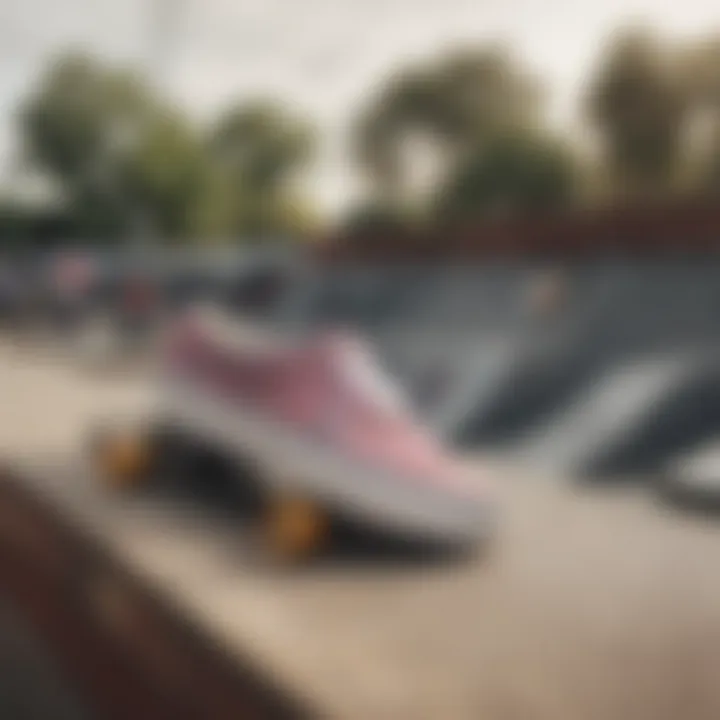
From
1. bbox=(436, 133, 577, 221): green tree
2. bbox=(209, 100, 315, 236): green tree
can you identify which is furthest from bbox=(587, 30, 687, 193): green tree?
bbox=(209, 100, 315, 236): green tree

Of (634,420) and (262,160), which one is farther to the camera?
(262,160)

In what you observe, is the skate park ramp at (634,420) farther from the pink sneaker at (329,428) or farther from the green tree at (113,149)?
the green tree at (113,149)

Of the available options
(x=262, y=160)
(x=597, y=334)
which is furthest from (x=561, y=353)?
(x=262, y=160)

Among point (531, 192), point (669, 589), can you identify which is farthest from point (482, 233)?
point (669, 589)

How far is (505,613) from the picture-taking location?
0.92 feet

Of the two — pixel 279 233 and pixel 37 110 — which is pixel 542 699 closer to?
pixel 279 233

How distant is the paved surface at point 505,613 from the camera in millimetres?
242

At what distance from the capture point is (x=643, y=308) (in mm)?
317

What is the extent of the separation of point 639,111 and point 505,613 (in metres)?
0.15

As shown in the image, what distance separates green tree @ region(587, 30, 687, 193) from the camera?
12.1 inches

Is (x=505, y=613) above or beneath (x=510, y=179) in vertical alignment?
beneath

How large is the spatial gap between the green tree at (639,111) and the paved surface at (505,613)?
0.10 metres

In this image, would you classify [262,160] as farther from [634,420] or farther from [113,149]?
[634,420]

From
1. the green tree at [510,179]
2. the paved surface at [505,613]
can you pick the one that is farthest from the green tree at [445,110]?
the paved surface at [505,613]
